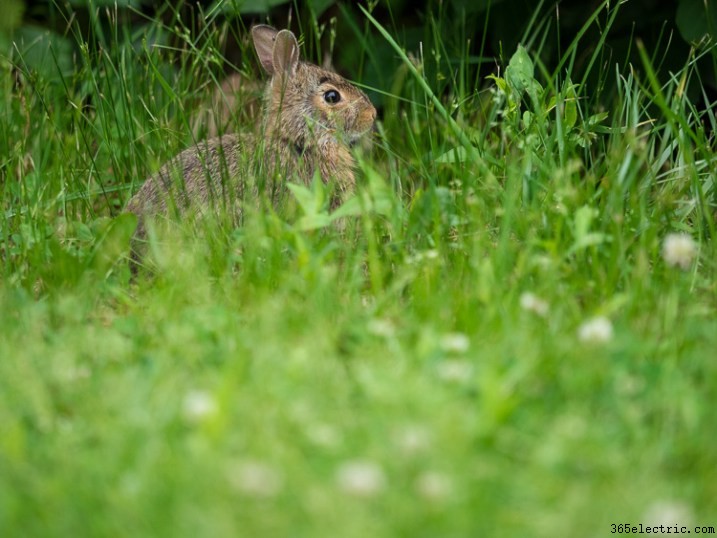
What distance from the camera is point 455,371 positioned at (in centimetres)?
225

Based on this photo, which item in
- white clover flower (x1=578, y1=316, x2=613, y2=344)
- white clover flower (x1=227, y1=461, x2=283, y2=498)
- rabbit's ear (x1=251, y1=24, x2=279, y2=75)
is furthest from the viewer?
rabbit's ear (x1=251, y1=24, x2=279, y2=75)

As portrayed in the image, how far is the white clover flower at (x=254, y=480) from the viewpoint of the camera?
1812 mm

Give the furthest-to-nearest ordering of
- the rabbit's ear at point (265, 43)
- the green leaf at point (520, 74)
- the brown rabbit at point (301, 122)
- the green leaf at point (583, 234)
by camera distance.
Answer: the rabbit's ear at point (265, 43)
the brown rabbit at point (301, 122)
the green leaf at point (520, 74)
the green leaf at point (583, 234)

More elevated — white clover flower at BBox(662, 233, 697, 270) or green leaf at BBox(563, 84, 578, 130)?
green leaf at BBox(563, 84, 578, 130)

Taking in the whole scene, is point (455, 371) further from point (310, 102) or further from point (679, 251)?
point (310, 102)

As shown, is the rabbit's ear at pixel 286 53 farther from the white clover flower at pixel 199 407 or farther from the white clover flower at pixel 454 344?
the white clover flower at pixel 199 407

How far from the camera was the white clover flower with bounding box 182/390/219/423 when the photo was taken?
6.75 feet

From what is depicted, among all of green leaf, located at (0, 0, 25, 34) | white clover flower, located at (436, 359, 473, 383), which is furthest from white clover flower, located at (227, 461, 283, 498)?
green leaf, located at (0, 0, 25, 34)

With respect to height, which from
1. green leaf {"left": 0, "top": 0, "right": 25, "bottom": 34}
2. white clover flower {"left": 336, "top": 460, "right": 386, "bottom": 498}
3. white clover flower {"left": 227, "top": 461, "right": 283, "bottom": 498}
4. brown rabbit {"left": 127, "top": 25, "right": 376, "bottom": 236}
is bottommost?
brown rabbit {"left": 127, "top": 25, "right": 376, "bottom": 236}

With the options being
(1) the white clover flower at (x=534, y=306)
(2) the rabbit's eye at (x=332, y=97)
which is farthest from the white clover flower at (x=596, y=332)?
(2) the rabbit's eye at (x=332, y=97)

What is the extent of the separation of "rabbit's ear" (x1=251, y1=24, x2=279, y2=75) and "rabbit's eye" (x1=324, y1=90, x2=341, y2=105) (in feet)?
0.85

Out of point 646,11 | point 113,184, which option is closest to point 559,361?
point 113,184

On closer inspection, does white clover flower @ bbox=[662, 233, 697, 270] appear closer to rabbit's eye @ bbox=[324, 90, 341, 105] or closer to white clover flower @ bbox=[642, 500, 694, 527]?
white clover flower @ bbox=[642, 500, 694, 527]

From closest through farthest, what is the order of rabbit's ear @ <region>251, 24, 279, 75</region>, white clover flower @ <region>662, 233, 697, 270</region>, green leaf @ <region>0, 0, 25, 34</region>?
white clover flower @ <region>662, 233, 697, 270</region> → green leaf @ <region>0, 0, 25, 34</region> → rabbit's ear @ <region>251, 24, 279, 75</region>
